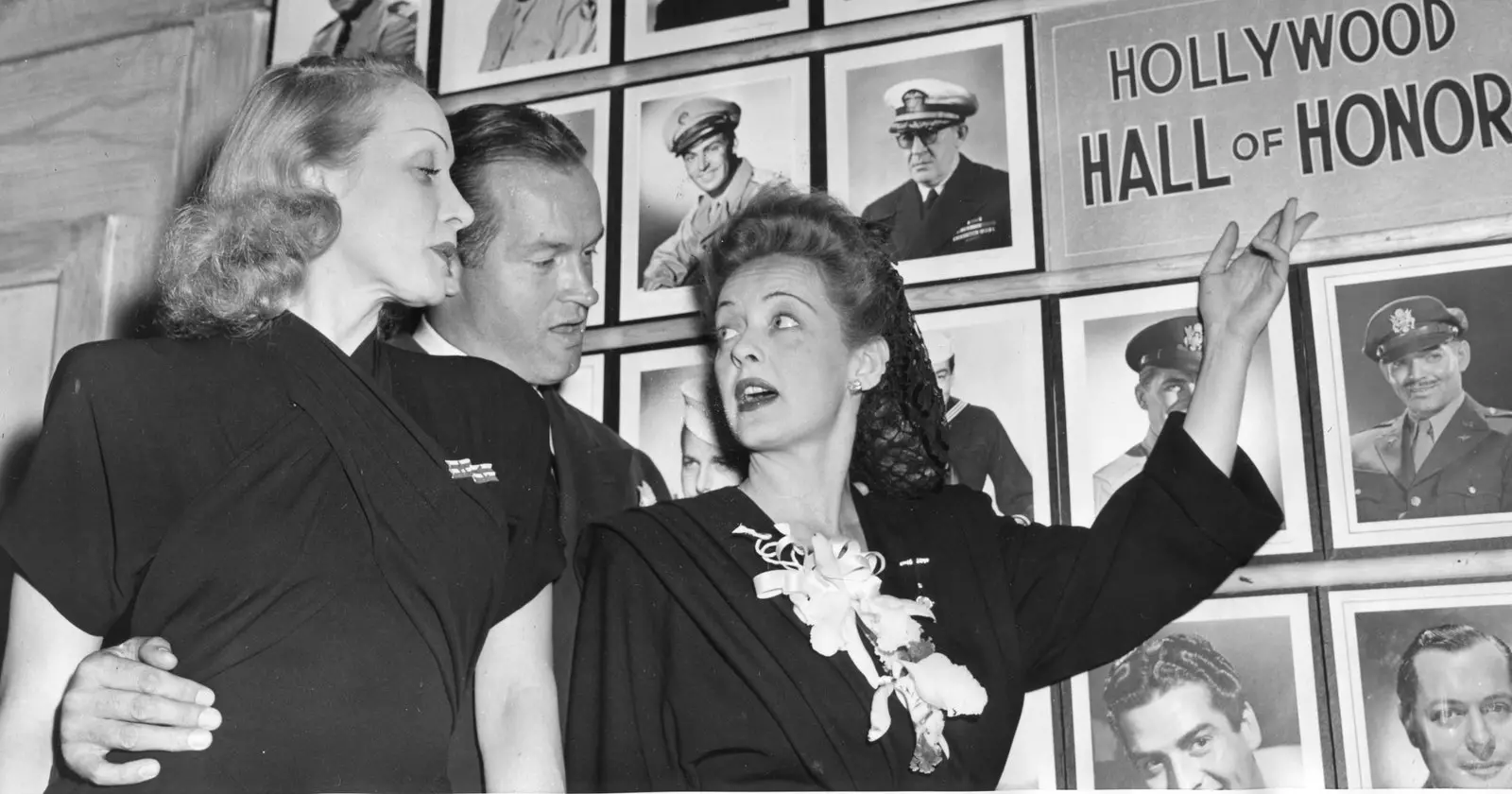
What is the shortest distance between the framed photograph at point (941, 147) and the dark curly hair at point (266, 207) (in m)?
0.71

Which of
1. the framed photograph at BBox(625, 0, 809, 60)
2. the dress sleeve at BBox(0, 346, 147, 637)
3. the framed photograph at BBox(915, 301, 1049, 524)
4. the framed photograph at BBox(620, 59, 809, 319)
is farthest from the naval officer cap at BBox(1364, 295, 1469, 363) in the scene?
the dress sleeve at BBox(0, 346, 147, 637)

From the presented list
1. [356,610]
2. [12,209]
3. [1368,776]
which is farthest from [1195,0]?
[12,209]

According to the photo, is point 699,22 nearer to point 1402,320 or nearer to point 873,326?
point 873,326

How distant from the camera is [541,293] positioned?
6.26ft

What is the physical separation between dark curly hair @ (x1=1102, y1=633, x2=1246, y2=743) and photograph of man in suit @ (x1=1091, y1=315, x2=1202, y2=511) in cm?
18

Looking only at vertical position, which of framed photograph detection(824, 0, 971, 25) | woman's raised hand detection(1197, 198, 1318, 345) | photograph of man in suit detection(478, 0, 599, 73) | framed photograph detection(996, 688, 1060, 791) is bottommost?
framed photograph detection(996, 688, 1060, 791)

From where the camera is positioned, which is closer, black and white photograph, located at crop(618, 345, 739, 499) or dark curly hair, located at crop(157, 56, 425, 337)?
dark curly hair, located at crop(157, 56, 425, 337)

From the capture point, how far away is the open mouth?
5.64ft

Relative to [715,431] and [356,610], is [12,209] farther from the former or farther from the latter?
[356,610]

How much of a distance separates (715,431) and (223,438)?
0.80 m

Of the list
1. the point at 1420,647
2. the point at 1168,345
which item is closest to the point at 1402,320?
the point at 1168,345

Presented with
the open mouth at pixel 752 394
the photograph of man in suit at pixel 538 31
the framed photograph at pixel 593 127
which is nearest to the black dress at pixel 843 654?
the open mouth at pixel 752 394

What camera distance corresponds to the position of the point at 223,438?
1376 millimetres

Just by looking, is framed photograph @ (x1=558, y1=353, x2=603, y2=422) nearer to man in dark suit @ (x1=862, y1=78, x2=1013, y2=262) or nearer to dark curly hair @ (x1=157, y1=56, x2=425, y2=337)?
man in dark suit @ (x1=862, y1=78, x2=1013, y2=262)
